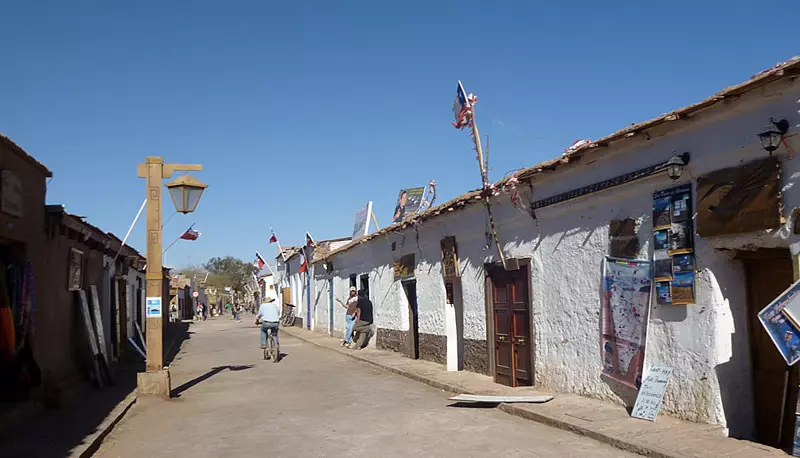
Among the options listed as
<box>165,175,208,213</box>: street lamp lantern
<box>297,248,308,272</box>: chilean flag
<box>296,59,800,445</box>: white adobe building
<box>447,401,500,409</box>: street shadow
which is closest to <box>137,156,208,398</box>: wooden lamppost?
<box>165,175,208,213</box>: street lamp lantern

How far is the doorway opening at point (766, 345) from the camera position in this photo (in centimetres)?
688

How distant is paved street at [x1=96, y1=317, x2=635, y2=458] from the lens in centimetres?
716

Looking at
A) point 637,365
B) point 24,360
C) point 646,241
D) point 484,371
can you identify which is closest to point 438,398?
point 484,371

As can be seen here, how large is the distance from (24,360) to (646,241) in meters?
8.01

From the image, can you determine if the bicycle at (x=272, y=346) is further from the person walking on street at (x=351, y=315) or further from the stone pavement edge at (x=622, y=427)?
the stone pavement edge at (x=622, y=427)

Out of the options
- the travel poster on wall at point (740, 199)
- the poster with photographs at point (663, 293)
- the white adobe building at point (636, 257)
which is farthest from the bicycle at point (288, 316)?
the travel poster on wall at point (740, 199)

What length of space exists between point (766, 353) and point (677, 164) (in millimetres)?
2146

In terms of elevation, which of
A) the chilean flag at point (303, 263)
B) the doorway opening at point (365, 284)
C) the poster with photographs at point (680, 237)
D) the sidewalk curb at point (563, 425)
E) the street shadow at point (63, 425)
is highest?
the chilean flag at point (303, 263)

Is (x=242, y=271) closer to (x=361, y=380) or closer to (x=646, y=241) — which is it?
(x=361, y=380)

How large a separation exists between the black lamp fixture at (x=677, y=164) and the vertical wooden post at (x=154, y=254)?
793 cm

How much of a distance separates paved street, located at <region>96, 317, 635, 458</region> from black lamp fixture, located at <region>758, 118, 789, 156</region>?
10.5 ft

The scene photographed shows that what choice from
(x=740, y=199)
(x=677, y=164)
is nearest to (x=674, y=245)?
(x=677, y=164)

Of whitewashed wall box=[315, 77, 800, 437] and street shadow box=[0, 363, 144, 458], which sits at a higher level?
whitewashed wall box=[315, 77, 800, 437]

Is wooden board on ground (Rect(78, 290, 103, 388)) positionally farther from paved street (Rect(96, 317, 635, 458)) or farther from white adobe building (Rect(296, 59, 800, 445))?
white adobe building (Rect(296, 59, 800, 445))
